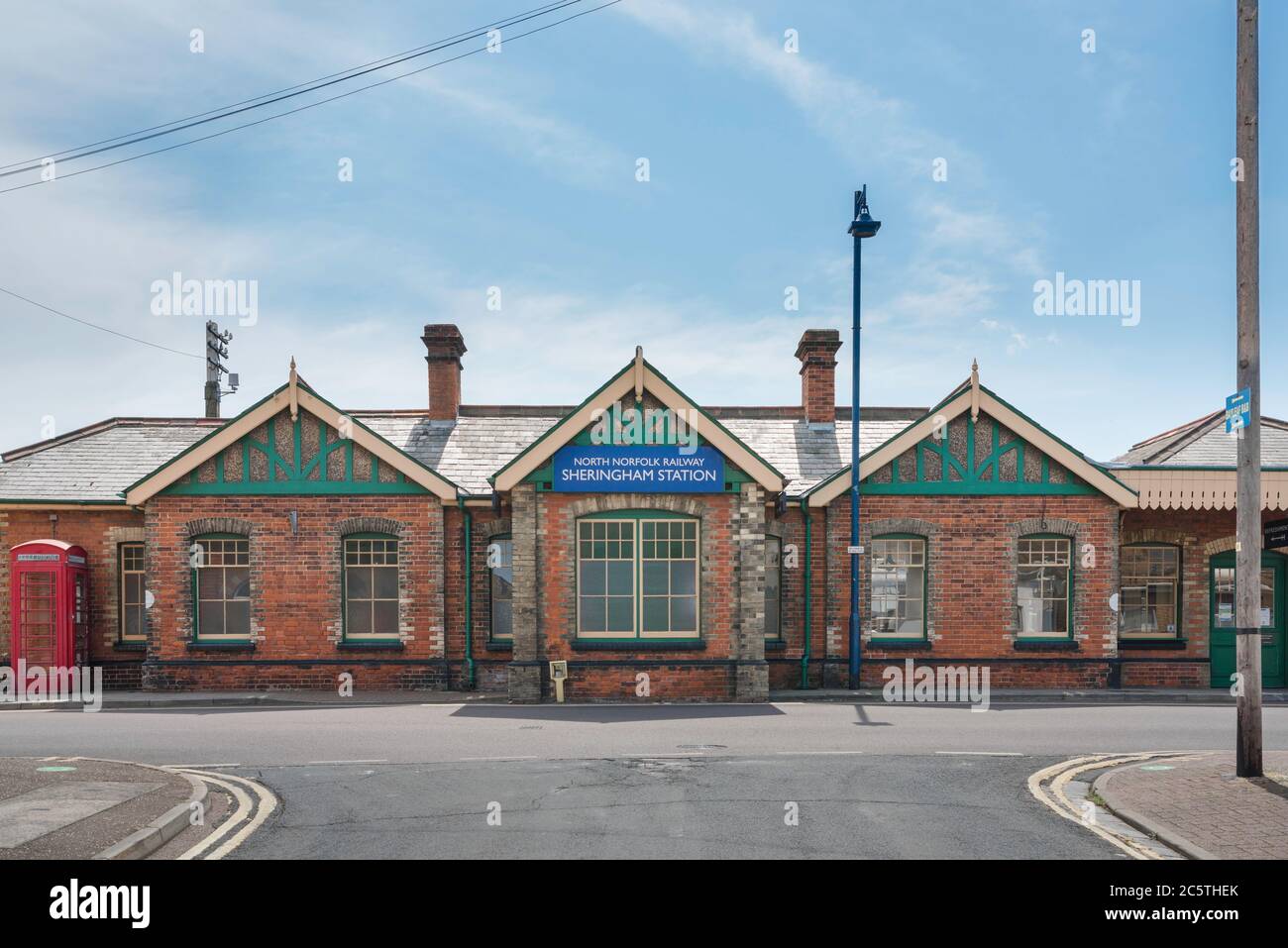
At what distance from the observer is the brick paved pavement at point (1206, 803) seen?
23.8 feet

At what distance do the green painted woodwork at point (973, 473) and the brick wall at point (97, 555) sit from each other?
15.3 meters

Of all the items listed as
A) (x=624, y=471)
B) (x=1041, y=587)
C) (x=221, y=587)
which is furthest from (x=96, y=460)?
(x=1041, y=587)

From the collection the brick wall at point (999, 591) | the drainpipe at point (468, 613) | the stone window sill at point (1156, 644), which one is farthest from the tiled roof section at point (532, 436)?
the stone window sill at point (1156, 644)

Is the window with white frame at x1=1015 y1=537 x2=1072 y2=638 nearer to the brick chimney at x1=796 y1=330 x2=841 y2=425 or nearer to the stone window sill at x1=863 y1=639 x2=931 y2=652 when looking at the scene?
the stone window sill at x1=863 y1=639 x2=931 y2=652

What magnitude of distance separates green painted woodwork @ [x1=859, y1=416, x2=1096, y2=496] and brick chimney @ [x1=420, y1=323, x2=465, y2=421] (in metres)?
9.72

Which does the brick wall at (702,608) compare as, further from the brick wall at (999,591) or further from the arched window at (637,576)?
the brick wall at (999,591)

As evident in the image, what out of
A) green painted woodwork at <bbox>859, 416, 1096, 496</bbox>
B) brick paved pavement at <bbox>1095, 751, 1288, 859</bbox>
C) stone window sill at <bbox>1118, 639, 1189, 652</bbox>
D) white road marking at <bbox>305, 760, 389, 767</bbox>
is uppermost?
green painted woodwork at <bbox>859, 416, 1096, 496</bbox>

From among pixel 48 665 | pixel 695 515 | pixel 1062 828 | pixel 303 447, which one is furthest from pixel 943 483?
pixel 48 665

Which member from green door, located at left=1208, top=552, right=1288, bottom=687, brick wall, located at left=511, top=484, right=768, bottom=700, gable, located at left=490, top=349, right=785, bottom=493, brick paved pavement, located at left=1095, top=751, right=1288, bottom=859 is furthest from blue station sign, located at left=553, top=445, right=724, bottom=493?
green door, located at left=1208, top=552, right=1288, bottom=687

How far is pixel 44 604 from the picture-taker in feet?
59.2

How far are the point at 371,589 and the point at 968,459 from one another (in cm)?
1209

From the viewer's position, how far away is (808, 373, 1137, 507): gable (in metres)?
18.2

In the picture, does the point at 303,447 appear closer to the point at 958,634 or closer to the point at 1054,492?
the point at 958,634

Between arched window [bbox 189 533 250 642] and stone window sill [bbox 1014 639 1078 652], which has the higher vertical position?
arched window [bbox 189 533 250 642]
